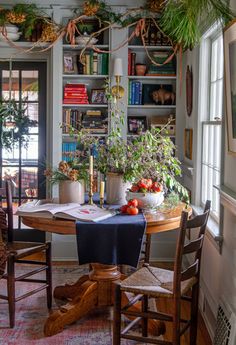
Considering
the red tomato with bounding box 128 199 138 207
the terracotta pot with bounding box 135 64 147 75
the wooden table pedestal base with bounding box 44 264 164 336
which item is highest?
the terracotta pot with bounding box 135 64 147 75

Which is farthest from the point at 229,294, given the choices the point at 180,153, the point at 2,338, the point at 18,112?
the point at 18,112

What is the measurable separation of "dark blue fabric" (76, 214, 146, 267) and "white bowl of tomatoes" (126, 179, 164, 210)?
1.01ft

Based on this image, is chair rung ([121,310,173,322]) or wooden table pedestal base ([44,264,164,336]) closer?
chair rung ([121,310,173,322])

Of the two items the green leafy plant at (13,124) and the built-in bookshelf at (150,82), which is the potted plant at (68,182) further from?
the green leafy plant at (13,124)

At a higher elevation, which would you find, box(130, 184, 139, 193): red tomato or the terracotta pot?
the terracotta pot

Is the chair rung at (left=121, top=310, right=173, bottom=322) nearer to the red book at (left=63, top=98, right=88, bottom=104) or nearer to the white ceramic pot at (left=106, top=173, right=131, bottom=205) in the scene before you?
the white ceramic pot at (left=106, top=173, right=131, bottom=205)

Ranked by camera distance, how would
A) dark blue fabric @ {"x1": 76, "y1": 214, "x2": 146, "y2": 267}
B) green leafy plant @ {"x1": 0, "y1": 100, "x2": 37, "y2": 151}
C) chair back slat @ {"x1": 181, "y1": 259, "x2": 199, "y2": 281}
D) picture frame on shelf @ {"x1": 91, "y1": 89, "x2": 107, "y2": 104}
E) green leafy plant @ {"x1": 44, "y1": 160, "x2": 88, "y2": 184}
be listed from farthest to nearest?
1. green leafy plant @ {"x1": 0, "y1": 100, "x2": 37, "y2": 151}
2. picture frame on shelf @ {"x1": 91, "y1": 89, "x2": 107, "y2": 104}
3. green leafy plant @ {"x1": 44, "y1": 160, "x2": 88, "y2": 184}
4. dark blue fabric @ {"x1": 76, "y1": 214, "x2": 146, "y2": 267}
5. chair back slat @ {"x1": 181, "y1": 259, "x2": 199, "y2": 281}

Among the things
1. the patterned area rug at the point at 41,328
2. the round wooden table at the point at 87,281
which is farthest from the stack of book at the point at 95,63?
the patterned area rug at the point at 41,328

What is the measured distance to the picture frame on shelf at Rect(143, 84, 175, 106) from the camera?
531cm

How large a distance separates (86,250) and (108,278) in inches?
22.9

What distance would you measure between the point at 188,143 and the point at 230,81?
193cm

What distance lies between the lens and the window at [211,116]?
3.94m

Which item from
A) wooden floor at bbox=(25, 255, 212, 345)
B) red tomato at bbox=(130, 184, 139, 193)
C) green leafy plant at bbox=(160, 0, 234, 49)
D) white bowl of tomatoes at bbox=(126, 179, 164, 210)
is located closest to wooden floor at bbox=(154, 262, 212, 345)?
wooden floor at bbox=(25, 255, 212, 345)

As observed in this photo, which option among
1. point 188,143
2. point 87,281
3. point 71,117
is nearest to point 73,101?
point 71,117
